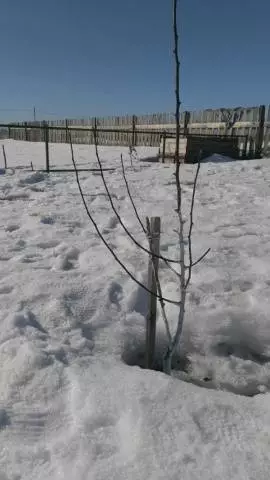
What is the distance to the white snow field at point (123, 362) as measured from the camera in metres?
1.61

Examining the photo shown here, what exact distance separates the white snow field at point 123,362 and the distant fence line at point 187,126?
6.61 m

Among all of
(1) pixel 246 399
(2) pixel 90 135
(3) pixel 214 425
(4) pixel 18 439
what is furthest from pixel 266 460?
(2) pixel 90 135

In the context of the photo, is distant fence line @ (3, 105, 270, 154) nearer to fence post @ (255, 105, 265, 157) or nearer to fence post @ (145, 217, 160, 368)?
fence post @ (255, 105, 265, 157)

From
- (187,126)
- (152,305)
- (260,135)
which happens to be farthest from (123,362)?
(187,126)

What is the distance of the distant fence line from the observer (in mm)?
15453

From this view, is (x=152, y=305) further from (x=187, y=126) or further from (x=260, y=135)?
(x=187, y=126)

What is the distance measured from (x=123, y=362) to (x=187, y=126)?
1793 centimetres

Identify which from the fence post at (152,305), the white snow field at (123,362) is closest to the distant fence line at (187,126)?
the white snow field at (123,362)

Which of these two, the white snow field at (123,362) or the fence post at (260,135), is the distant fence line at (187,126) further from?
the white snow field at (123,362)

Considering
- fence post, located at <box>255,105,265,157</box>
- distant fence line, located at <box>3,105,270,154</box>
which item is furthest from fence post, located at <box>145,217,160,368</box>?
fence post, located at <box>255,105,265,157</box>

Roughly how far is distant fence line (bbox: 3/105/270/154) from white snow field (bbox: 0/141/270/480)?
21.7ft

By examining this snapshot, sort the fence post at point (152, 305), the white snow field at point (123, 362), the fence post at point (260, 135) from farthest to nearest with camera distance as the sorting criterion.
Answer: the fence post at point (260, 135)
the fence post at point (152, 305)
the white snow field at point (123, 362)

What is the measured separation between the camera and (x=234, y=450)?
1641 mm

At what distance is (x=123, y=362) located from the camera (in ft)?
7.64
